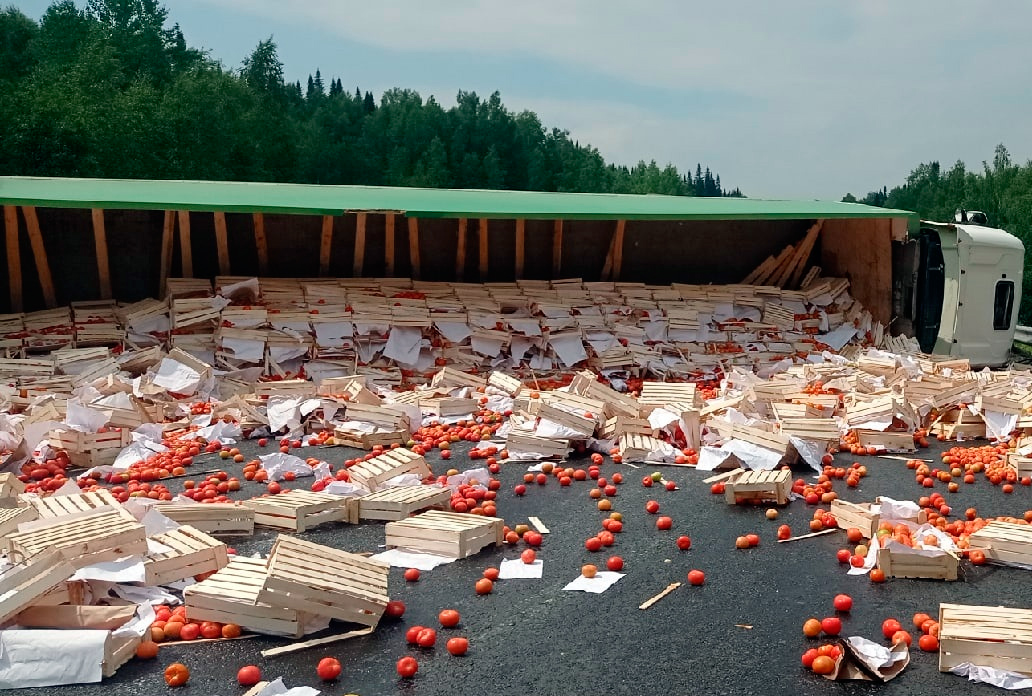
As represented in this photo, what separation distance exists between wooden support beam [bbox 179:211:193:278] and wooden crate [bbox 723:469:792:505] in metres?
9.45

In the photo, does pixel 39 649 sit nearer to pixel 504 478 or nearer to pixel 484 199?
pixel 504 478

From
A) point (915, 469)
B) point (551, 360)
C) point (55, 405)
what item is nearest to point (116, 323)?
point (55, 405)

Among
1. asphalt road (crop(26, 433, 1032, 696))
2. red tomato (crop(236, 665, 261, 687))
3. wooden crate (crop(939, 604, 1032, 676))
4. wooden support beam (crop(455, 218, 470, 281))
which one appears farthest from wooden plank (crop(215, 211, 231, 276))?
wooden crate (crop(939, 604, 1032, 676))

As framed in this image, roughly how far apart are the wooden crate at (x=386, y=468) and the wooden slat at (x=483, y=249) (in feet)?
24.0

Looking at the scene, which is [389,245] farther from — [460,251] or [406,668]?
[406,668]

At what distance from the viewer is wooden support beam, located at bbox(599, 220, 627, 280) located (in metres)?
15.7

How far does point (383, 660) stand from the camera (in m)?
4.67

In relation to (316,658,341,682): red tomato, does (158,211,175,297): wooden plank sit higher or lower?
higher

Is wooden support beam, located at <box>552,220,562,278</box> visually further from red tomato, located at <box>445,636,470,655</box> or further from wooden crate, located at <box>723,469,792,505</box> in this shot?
red tomato, located at <box>445,636,470,655</box>

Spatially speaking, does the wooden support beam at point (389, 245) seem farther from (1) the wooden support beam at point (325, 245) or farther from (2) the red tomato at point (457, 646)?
(2) the red tomato at point (457, 646)

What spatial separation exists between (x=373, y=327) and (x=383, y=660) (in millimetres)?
8175

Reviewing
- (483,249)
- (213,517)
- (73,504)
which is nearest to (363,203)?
(483,249)

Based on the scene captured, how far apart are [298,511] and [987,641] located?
4.66 m

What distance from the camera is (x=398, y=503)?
686cm
